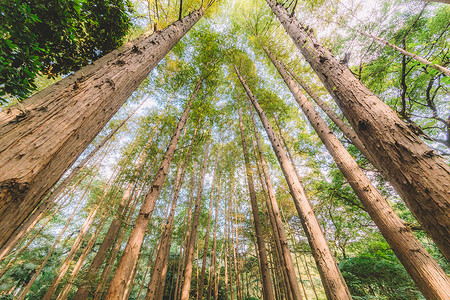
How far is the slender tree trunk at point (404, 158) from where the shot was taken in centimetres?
74

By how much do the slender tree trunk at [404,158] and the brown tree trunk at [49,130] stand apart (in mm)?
1846

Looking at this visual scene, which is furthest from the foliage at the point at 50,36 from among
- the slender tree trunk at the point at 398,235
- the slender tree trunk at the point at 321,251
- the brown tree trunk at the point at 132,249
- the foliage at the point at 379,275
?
the foliage at the point at 379,275

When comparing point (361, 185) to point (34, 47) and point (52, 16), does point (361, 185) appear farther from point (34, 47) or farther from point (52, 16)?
point (52, 16)

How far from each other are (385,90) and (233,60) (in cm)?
565

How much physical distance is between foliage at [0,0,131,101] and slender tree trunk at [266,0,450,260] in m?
3.19

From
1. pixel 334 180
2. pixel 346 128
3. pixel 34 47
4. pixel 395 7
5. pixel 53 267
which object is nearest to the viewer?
pixel 34 47

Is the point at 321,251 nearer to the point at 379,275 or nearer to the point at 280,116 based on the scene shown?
the point at 379,275

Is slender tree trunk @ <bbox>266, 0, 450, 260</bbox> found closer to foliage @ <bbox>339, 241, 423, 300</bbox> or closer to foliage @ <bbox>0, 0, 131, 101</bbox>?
foliage @ <bbox>0, 0, 131, 101</bbox>

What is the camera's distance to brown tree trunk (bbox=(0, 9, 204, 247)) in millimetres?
614

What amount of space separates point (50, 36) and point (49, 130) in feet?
8.47

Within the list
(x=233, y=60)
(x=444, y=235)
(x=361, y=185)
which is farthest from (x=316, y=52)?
(x=233, y=60)

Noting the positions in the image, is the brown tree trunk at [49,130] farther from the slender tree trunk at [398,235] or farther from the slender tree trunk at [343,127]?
the slender tree trunk at [398,235]

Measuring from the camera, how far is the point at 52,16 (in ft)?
6.49

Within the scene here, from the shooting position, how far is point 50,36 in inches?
85.3
